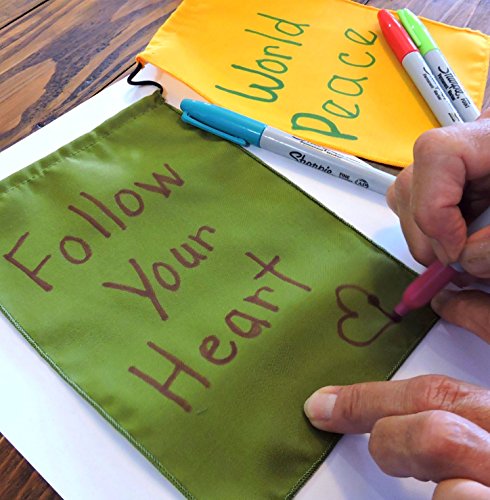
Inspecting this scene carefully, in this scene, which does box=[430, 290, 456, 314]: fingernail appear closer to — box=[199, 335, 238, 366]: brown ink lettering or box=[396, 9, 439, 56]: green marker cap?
box=[199, 335, 238, 366]: brown ink lettering

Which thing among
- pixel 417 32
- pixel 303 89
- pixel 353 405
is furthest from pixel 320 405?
pixel 417 32

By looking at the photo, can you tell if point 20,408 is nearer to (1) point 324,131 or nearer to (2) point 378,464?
(2) point 378,464

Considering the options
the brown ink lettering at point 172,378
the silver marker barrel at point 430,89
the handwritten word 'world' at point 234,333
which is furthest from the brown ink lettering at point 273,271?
the silver marker barrel at point 430,89

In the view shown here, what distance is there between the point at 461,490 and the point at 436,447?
0.03 m

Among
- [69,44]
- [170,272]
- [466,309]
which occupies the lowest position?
[466,309]

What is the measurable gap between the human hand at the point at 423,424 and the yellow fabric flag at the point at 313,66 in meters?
0.26

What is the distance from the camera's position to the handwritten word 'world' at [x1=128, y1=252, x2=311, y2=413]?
0.41m

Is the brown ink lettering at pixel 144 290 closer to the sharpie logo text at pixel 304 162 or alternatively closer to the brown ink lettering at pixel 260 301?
the brown ink lettering at pixel 260 301

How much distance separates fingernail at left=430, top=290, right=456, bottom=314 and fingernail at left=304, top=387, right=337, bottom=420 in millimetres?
125

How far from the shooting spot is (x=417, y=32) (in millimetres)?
648

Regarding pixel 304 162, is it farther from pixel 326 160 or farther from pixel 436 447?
pixel 436 447

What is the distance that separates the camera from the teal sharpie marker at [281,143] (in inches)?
21.2

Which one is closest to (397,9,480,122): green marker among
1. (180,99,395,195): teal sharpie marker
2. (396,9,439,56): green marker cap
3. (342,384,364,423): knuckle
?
(396,9,439,56): green marker cap

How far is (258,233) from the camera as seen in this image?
503 millimetres
